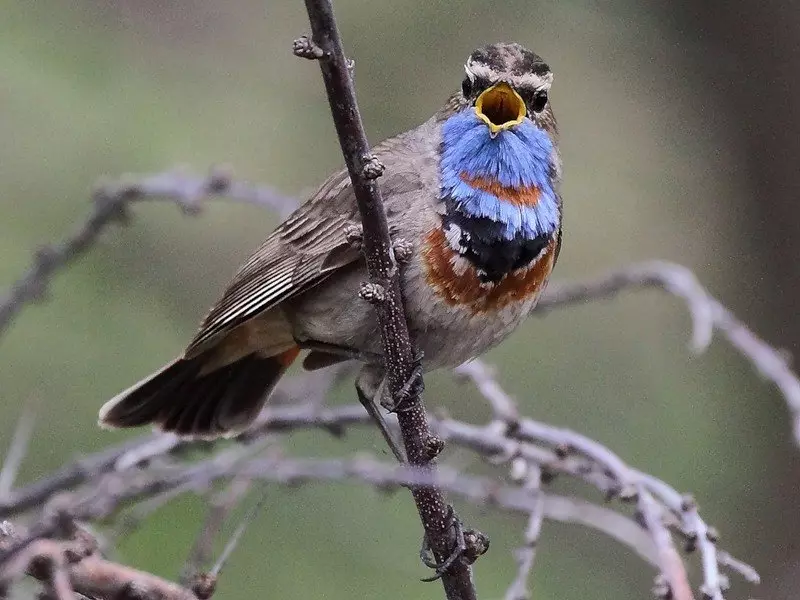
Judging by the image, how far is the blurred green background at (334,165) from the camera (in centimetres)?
570

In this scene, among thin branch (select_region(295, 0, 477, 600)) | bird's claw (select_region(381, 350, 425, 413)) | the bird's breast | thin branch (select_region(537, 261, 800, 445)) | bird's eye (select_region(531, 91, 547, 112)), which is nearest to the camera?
thin branch (select_region(295, 0, 477, 600))

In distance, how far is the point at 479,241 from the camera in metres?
3.62

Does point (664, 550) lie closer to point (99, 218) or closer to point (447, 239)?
point (447, 239)

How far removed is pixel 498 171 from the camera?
3.71 m

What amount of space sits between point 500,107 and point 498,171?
0.28 m

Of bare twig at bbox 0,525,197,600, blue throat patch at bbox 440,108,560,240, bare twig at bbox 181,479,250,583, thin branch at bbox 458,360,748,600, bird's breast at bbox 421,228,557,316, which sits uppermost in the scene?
blue throat patch at bbox 440,108,560,240

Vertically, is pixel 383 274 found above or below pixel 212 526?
above

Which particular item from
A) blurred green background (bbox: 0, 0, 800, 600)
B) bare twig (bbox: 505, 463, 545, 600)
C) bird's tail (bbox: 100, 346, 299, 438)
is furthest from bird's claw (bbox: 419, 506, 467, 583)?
blurred green background (bbox: 0, 0, 800, 600)

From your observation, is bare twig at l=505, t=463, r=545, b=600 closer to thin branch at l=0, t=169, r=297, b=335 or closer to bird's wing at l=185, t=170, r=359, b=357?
bird's wing at l=185, t=170, r=359, b=357

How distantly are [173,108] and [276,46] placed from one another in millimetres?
1347

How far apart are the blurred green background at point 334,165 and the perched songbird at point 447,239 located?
1.41 m

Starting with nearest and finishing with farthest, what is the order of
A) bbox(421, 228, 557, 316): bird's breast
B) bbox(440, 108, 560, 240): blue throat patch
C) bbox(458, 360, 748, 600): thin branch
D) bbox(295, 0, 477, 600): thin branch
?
bbox(295, 0, 477, 600): thin branch
bbox(458, 360, 748, 600): thin branch
bbox(421, 228, 557, 316): bird's breast
bbox(440, 108, 560, 240): blue throat patch

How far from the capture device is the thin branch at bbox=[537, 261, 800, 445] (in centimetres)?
328

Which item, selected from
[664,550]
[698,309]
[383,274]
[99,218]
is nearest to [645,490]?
[664,550]
